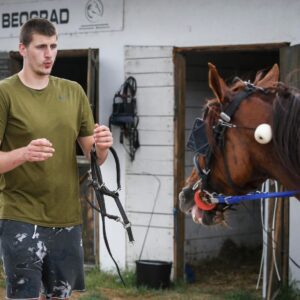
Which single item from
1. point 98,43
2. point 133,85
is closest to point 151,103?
point 133,85

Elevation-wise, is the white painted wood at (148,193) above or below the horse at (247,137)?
below

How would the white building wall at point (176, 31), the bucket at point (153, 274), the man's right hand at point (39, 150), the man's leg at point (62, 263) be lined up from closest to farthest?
the man's right hand at point (39, 150) → the man's leg at point (62, 263) → the white building wall at point (176, 31) → the bucket at point (153, 274)

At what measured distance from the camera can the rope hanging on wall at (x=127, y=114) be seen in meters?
6.62

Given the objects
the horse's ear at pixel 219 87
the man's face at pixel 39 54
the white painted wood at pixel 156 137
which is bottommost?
the white painted wood at pixel 156 137

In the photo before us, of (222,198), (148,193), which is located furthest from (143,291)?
(222,198)

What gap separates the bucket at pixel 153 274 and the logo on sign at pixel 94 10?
256 centimetres

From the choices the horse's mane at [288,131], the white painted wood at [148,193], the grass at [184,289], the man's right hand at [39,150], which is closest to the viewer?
the horse's mane at [288,131]

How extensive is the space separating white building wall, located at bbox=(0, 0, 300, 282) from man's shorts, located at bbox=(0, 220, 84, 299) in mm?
3039

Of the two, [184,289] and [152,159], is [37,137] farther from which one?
[184,289]

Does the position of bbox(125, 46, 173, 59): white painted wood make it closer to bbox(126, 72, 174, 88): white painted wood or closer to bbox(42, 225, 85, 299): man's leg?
bbox(126, 72, 174, 88): white painted wood

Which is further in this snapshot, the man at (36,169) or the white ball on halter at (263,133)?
the man at (36,169)

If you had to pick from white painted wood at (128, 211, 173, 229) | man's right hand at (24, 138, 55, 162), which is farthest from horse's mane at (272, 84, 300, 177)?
white painted wood at (128, 211, 173, 229)

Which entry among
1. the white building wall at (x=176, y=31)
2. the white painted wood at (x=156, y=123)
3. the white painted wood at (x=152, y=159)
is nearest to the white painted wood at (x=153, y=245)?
the white painted wood at (x=152, y=159)

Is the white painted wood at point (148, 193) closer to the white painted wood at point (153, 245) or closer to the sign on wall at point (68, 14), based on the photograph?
the white painted wood at point (153, 245)
